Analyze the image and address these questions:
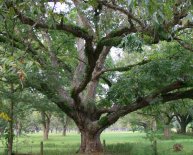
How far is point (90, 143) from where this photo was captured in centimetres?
1938

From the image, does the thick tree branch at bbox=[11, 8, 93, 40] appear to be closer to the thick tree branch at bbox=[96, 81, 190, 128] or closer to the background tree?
the background tree

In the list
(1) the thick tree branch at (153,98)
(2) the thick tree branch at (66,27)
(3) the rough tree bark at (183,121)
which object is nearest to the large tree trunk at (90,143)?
(1) the thick tree branch at (153,98)

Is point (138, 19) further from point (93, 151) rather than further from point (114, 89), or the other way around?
point (93, 151)

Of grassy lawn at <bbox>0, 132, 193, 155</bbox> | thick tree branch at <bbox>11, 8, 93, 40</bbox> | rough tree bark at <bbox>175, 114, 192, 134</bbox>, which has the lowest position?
grassy lawn at <bbox>0, 132, 193, 155</bbox>

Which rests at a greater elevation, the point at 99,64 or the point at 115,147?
the point at 99,64

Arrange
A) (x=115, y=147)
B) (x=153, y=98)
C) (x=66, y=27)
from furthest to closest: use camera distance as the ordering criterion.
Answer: (x=115, y=147)
(x=153, y=98)
(x=66, y=27)

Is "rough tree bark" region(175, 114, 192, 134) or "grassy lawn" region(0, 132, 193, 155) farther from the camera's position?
"rough tree bark" region(175, 114, 192, 134)

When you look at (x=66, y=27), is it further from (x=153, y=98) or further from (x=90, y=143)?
(x=90, y=143)

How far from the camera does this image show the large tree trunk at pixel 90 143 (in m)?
19.3

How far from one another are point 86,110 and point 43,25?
1138cm

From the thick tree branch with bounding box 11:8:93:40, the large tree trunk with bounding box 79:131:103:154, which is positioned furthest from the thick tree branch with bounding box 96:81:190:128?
the thick tree branch with bounding box 11:8:93:40

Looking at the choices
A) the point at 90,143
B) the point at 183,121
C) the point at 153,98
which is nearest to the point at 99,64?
the point at 153,98

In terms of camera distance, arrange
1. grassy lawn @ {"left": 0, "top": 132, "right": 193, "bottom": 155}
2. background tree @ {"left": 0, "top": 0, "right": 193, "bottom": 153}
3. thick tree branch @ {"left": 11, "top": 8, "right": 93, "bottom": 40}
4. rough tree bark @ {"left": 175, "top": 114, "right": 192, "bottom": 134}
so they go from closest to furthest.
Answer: thick tree branch @ {"left": 11, "top": 8, "right": 93, "bottom": 40} < background tree @ {"left": 0, "top": 0, "right": 193, "bottom": 153} < grassy lawn @ {"left": 0, "top": 132, "right": 193, "bottom": 155} < rough tree bark @ {"left": 175, "top": 114, "right": 192, "bottom": 134}

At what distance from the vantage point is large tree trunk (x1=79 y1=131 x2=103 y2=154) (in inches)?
760
